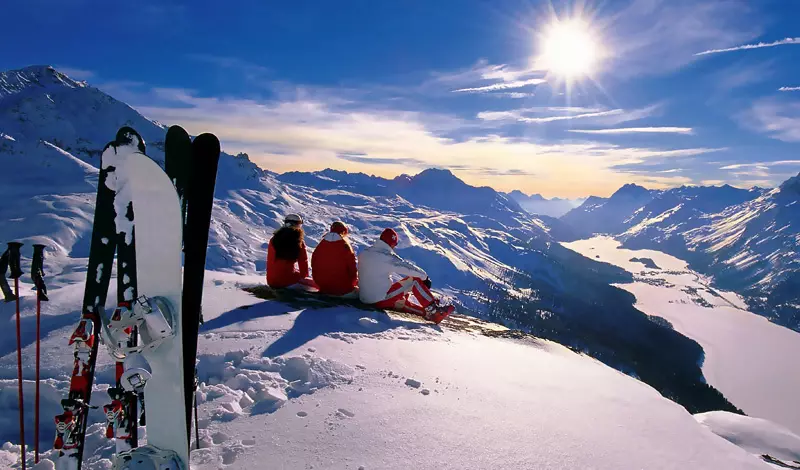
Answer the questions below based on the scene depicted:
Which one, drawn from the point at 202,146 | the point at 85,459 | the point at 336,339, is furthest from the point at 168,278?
the point at 336,339

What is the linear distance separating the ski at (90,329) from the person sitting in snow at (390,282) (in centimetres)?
678

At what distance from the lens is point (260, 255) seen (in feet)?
607

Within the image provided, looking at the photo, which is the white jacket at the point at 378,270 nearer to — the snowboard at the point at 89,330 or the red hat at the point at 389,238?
the red hat at the point at 389,238

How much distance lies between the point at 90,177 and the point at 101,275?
700ft

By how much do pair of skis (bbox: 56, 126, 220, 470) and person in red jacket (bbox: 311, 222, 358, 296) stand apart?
638cm

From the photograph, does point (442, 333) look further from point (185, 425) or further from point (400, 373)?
point (185, 425)

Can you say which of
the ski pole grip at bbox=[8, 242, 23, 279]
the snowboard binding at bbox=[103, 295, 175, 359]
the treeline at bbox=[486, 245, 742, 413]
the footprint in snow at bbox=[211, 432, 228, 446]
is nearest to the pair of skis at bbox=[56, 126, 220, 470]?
the snowboard binding at bbox=[103, 295, 175, 359]

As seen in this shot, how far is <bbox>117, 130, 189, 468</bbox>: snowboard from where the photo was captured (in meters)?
3.00

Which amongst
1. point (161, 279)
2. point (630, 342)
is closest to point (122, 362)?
point (161, 279)

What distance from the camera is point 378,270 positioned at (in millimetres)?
10266

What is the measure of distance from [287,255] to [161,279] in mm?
7390

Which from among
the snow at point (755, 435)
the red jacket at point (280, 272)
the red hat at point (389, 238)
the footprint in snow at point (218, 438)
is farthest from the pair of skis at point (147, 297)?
the snow at point (755, 435)

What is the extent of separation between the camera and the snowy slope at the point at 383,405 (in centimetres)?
389

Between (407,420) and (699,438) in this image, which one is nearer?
(407,420)
